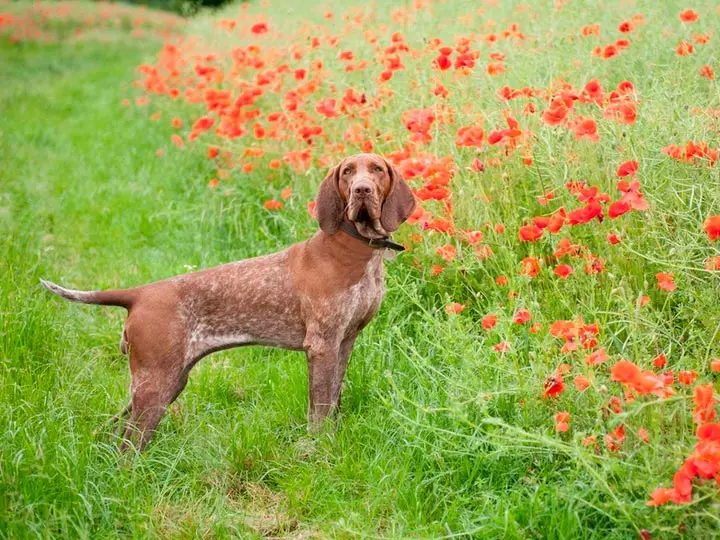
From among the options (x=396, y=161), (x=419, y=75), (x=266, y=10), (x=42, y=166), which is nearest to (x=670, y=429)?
(x=396, y=161)

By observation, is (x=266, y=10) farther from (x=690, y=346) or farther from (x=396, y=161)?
(x=690, y=346)

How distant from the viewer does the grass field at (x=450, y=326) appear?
123 inches

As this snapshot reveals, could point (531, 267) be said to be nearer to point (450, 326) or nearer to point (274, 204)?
point (450, 326)

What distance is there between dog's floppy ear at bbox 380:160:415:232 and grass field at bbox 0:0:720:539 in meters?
0.14

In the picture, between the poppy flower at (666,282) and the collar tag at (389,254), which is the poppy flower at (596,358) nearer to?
the poppy flower at (666,282)

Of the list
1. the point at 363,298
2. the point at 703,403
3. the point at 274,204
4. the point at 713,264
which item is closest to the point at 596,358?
the point at 703,403

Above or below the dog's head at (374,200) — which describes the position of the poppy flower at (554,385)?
below

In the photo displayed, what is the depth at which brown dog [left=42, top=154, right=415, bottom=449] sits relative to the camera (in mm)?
3863

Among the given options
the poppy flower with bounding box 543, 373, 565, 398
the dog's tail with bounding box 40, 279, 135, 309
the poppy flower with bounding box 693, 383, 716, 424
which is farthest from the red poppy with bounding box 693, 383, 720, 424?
the dog's tail with bounding box 40, 279, 135, 309

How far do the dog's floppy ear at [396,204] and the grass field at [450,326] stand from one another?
136 millimetres

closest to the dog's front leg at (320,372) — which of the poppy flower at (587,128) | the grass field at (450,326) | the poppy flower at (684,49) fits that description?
the grass field at (450,326)

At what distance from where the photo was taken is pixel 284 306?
4.15 meters

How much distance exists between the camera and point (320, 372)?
13.2ft

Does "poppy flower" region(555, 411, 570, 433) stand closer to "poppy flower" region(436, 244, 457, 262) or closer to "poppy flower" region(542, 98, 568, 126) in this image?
"poppy flower" region(436, 244, 457, 262)
